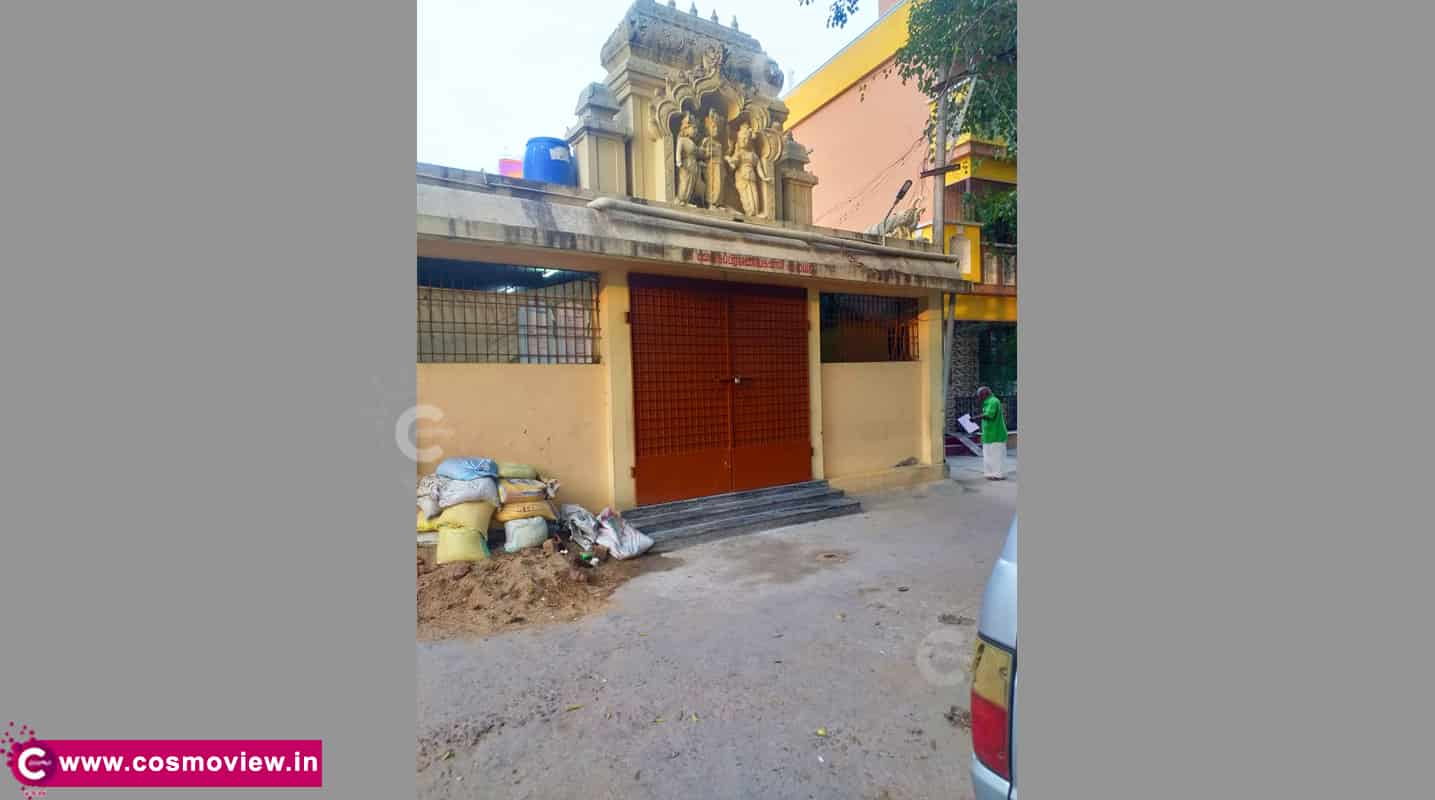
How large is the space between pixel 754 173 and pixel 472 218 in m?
3.61

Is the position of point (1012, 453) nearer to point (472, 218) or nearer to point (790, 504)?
point (790, 504)

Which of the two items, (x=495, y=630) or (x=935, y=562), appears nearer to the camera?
(x=495, y=630)

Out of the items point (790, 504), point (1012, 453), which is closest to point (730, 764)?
point (790, 504)

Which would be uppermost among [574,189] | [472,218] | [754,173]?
[754,173]

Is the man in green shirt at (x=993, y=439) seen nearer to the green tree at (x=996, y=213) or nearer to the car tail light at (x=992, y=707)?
the green tree at (x=996, y=213)

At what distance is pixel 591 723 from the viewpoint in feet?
9.27

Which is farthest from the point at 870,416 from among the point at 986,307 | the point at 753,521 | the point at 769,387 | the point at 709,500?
the point at 986,307

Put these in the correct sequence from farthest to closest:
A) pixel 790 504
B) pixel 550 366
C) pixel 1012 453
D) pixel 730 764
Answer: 1. pixel 1012 453
2. pixel 790 504
3. pixel 550 366
4. pixel 730 764

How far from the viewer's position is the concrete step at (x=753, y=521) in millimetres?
5941

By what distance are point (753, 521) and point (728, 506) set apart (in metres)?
0.29

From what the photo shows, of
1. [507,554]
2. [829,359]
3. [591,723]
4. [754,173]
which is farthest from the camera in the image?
[829,359]

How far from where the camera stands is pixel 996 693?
55.1 inches

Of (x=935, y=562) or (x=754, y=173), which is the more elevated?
(x=754, y=173)

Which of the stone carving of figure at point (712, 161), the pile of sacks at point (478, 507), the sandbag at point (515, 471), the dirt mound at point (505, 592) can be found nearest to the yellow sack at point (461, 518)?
the pile of sacks at point (478, 507)
